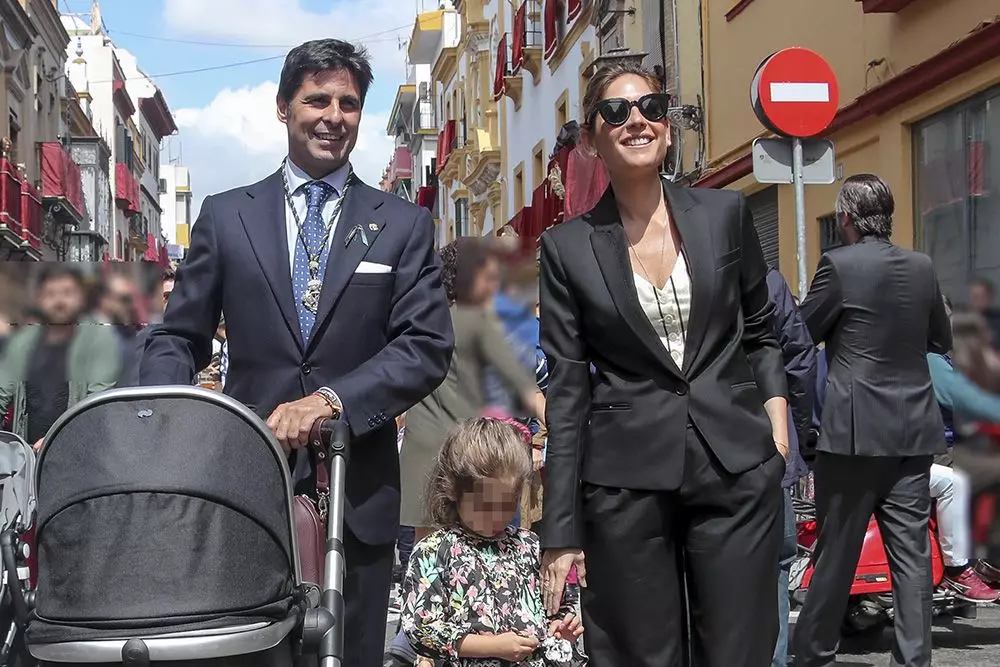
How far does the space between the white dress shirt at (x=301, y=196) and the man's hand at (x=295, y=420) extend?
0.54m

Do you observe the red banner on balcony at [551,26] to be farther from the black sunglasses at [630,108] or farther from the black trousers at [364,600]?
the black trousers at [364,600]

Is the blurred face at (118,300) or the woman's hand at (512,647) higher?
the blurred face at (118,300)

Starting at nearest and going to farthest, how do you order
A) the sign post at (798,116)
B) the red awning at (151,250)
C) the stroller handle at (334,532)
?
the stroller handle at (334,532)
the sign post at (798,116)
the red awning at (151,250)

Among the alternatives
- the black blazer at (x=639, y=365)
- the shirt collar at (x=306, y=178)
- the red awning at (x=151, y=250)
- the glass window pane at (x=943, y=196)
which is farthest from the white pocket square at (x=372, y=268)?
the red awning at (x=151, y=250)

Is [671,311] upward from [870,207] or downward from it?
downward

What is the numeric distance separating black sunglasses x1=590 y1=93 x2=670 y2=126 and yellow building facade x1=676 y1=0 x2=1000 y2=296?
20.6ft

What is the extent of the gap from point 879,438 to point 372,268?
2721 mm

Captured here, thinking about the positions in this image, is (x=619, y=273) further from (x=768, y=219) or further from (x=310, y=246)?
(x=768, y=219)

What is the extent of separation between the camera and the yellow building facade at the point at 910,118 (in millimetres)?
9789

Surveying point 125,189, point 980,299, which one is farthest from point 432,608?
point 125,189

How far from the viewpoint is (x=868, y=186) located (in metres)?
5.73

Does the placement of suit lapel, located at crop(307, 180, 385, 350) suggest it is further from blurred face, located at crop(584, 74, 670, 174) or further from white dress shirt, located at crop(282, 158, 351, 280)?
blurred face, located at crop(584, 74, 670, 174)

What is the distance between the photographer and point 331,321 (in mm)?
3537

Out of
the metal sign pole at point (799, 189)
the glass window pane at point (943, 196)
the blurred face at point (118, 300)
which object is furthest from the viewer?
the glass window pane at point (943, 196)
